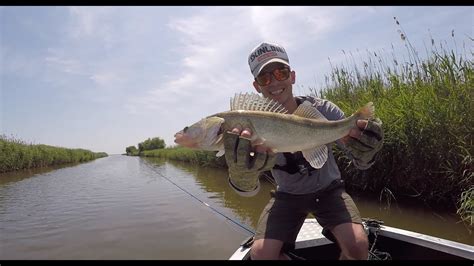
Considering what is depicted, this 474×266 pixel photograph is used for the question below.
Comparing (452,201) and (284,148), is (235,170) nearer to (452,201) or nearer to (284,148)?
(284,148)

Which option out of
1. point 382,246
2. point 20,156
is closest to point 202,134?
point 382,246

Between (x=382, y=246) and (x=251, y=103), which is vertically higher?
(x=251, y=103)

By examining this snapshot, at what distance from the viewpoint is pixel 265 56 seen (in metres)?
3.41

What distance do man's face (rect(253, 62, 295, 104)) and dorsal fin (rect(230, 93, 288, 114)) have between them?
0.50 m

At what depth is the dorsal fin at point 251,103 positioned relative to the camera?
290cm

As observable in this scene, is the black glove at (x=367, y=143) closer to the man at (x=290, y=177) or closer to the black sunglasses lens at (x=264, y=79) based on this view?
the man at (x=290, y=177)

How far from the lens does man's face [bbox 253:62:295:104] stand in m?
3.36

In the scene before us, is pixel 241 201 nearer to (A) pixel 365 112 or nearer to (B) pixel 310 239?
(B) pixel 310 239

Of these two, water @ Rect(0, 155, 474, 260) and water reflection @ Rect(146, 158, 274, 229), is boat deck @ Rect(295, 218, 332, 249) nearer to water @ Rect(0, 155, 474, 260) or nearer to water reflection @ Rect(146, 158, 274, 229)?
water @ Rect(0, 155, 474, 260)

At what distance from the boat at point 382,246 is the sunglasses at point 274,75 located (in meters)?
1.57

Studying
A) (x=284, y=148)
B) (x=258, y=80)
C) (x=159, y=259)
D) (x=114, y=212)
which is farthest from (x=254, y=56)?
(x=114, y=212)

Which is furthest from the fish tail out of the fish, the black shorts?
the black shorts

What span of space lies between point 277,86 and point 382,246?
2.04 m

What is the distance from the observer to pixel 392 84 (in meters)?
7.25
